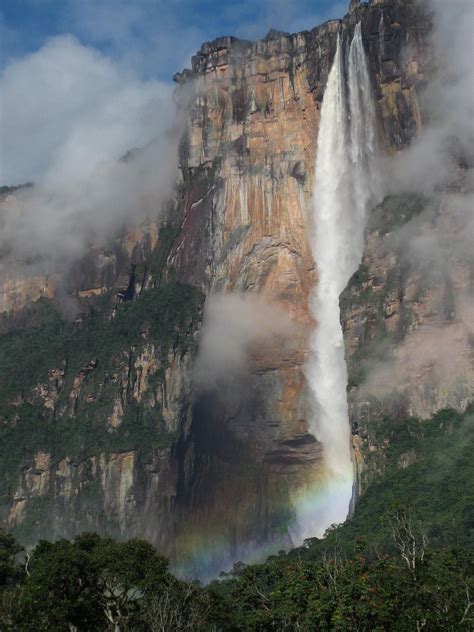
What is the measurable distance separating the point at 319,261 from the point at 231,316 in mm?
8558

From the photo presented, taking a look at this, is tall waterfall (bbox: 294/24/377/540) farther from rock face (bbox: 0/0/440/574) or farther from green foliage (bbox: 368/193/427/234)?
green foliage (bbox: 368/193/427/234)

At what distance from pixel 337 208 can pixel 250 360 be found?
1428cm

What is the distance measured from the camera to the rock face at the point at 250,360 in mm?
81500

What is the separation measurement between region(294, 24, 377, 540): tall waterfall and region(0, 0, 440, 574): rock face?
100 cm

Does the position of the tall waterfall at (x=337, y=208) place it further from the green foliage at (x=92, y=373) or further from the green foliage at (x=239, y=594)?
the green foliage at (x=239, y=594)

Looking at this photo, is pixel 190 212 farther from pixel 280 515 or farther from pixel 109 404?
pixel 280 515

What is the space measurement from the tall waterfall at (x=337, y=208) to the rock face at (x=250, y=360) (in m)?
1.00

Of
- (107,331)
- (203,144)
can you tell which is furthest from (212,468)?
(203,144)

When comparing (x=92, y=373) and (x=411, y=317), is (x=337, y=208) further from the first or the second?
(x=92, y=373)

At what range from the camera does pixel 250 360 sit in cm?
8481

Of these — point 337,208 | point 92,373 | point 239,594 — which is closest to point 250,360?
point 337,208

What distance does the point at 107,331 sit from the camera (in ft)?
327

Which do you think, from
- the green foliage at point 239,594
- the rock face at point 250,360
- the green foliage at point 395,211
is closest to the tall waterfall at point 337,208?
the rock face at point 250,360

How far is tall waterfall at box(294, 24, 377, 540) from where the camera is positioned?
82.9m
